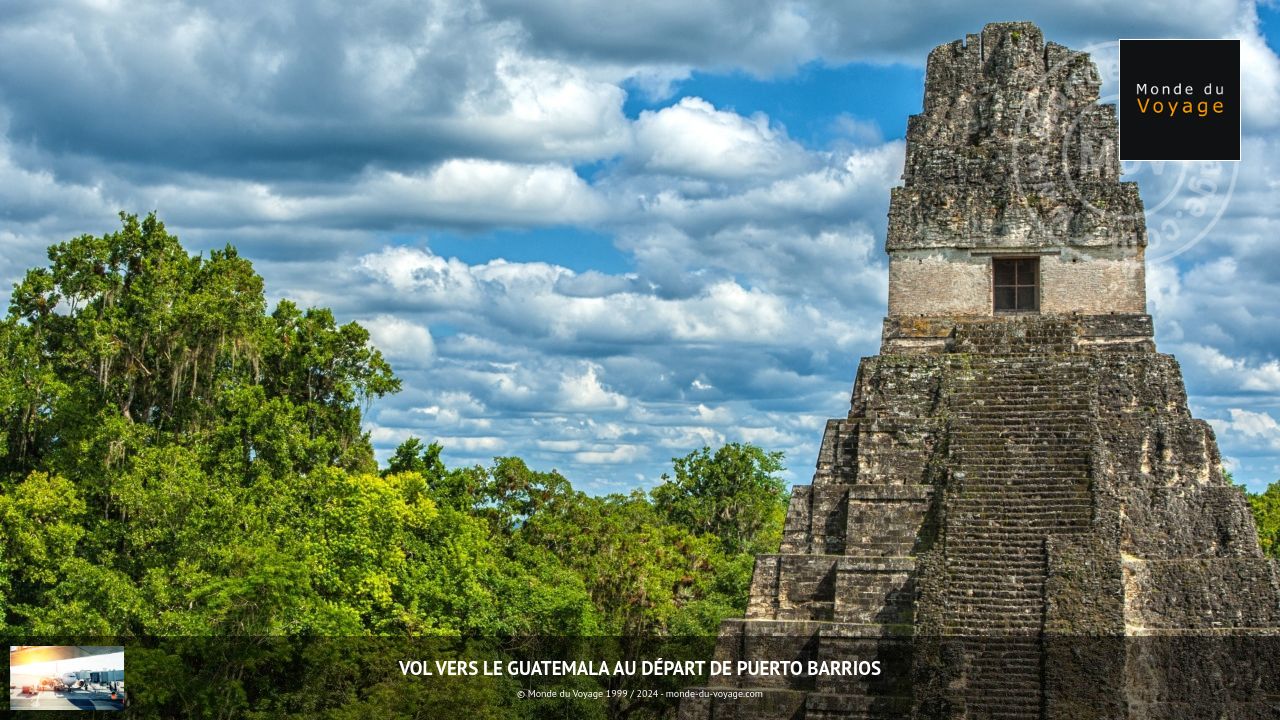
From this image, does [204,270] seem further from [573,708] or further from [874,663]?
→ [874,663]

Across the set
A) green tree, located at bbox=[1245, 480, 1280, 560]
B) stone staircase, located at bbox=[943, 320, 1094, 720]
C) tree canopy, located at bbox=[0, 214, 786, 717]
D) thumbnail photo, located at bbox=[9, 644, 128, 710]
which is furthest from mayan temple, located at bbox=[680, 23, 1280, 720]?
green tree, located at bbox=[1245, 480, 1280, 560]

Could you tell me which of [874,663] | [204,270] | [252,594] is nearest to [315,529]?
[252,594]

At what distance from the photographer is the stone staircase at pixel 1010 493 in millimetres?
17750

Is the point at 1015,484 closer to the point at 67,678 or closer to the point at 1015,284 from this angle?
the point at 1015,284

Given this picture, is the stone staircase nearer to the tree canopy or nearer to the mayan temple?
the mayan temple

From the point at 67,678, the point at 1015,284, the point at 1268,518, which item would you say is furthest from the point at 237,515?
the point at 1268,518

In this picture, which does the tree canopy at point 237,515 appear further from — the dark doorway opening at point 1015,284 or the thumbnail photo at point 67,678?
the dark doorway opening at point 1015,284

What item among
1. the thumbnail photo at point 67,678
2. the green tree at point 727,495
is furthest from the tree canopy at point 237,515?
the green tree at point 727,495

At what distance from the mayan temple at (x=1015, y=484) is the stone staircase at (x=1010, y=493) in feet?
0.10

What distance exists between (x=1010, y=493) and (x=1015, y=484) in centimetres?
20

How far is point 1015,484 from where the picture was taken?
19.8 m

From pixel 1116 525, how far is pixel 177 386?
18.0 meters

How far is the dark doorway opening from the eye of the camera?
75.5 feet

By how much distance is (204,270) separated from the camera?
99.1 ft
